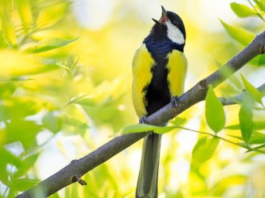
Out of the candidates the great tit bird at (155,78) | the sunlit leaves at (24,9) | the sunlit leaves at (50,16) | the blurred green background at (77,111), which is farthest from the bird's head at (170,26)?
the sunlit leaves at (24,9)

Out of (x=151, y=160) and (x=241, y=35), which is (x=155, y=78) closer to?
(x=151, y=160)

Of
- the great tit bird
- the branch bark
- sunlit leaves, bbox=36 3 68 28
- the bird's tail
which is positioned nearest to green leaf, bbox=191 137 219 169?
the branch bark

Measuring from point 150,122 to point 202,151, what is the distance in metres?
0.46

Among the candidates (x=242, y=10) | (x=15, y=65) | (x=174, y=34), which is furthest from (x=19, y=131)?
(x=174, y=34)

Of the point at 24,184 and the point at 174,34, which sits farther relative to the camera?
the point at 174,34

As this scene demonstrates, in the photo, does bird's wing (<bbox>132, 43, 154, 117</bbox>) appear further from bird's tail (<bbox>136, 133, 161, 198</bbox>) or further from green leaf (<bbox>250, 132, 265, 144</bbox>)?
green leaf (<bbox>250, 132, 265, 144</bbox>)

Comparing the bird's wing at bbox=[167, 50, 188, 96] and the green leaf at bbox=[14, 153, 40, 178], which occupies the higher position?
the bird's wing at bbox=[167, 50, 188, 96]

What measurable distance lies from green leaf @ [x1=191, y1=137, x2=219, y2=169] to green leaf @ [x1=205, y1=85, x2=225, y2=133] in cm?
5

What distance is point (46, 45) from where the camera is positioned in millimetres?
813

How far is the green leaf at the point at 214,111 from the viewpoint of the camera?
796 millimetres

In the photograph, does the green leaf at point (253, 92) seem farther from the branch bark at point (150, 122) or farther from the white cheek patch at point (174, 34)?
the white cheek patch at point (174, 34)

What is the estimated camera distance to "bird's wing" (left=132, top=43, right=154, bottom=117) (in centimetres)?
224

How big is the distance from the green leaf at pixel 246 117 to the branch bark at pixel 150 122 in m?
0.29

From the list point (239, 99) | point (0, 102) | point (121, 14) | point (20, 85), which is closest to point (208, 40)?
point (121, 14)
